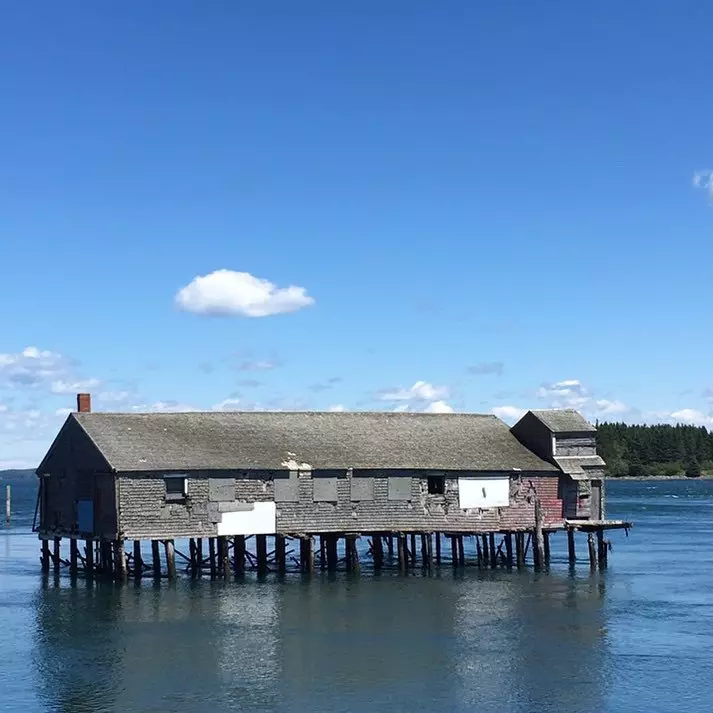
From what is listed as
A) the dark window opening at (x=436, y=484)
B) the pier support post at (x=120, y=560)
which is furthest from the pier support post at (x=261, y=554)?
the dark window opening at (x=436, y=484)

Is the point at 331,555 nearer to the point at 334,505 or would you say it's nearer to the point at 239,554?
the point at 334,505

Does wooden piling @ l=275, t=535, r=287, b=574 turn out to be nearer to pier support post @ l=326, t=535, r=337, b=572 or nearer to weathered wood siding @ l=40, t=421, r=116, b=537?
pier support post @ l=326, t=535, r=337, b=572

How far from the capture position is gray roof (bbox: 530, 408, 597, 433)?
58.9m

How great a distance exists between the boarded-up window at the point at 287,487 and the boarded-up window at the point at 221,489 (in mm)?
2152

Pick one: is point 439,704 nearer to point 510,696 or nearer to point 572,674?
point 510,696

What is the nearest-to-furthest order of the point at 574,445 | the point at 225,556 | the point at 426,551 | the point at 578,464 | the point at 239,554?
the point at 225,556 < the point at 239,554 < the point at 426,551 < the point at 578,464 < the point at 574,445

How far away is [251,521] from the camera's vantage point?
52.9m

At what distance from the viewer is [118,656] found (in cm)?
3503

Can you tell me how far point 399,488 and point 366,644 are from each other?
62.2 feet

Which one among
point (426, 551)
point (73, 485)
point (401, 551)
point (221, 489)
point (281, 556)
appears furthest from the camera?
point (426, 551)

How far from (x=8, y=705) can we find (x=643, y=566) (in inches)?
1588

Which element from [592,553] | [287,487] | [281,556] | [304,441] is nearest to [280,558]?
[281,556]

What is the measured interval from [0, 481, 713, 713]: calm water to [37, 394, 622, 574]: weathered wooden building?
251 centimetres

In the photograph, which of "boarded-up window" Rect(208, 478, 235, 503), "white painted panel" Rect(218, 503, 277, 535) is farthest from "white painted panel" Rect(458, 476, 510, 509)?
"boarded-up window" Rect(208, 478, 235, 503)
